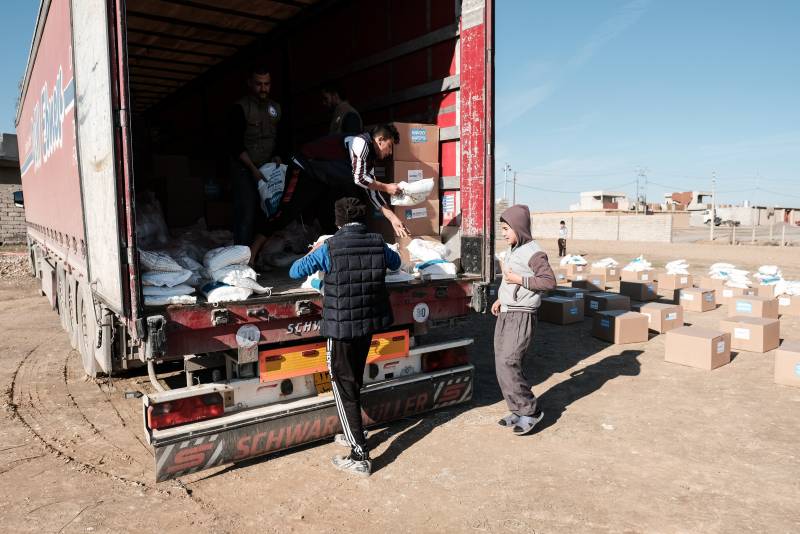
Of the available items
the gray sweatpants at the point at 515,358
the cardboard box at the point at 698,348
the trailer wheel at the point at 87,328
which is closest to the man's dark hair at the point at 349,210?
the gray sweatpants at the point at 515,358

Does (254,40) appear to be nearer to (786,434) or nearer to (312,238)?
(312,238)

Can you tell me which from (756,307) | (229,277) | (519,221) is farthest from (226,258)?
(756,307)

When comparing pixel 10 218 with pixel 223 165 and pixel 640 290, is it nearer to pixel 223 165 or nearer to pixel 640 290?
pixel 223 165

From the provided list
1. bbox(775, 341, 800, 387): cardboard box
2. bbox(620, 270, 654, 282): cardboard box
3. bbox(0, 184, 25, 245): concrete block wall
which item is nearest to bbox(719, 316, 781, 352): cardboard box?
bbox(775, 341, 800, 387): cardboard box

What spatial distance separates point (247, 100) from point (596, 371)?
4.05m

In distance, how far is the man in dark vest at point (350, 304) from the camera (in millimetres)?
3047

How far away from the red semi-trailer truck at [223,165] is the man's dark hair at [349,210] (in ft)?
1.64

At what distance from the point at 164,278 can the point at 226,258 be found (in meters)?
0.47

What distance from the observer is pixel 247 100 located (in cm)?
455

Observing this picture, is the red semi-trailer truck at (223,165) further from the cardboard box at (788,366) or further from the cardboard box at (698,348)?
the cardboard box at (788,366)

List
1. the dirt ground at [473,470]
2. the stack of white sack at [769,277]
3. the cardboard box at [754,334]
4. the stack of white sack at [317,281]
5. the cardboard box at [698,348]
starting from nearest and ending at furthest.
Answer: the dirt ground at [473,470] → the stack of white sack at [317,281] → the cardboard box at [698,348] → the cardboard box at [754,334] → the stack of white sack at [769,277]

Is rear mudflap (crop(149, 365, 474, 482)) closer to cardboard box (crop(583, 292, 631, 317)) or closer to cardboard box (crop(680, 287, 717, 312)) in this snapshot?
cardboard box (crop(583, 292, 631, 317))

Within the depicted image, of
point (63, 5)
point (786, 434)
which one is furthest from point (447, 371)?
point (63, 5)

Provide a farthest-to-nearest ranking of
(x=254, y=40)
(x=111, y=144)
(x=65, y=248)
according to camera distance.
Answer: (x=254, y=40) < (x=65, y=248) < (x=111, y=144)
